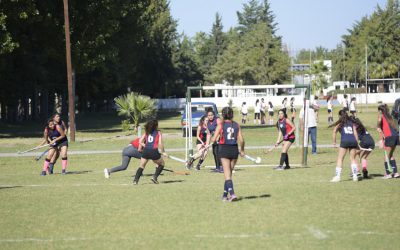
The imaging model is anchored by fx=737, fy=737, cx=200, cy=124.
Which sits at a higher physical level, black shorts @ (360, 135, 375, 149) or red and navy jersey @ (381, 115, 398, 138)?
red and navy jersey @ (381, 115, 398, 138)

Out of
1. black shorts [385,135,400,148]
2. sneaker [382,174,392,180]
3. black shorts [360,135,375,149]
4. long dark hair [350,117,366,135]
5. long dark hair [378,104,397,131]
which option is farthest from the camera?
black shorts [360,135,375,149]

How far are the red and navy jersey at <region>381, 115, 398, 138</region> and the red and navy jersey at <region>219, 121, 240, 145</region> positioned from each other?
5.40 metres

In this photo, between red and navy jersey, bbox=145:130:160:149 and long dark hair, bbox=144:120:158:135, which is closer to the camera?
long dark hair, bbox=144:120:158:135

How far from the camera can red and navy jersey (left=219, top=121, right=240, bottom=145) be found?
13.8 metres

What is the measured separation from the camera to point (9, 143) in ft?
126

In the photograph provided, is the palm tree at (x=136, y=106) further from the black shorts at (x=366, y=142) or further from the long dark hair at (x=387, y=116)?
the long dark hair at (x=387, y=116)

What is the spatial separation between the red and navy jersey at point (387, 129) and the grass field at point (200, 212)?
3.70ft

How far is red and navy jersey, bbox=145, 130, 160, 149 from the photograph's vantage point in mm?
17023

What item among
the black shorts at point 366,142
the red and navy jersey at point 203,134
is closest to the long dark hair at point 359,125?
the black shorts at point 366,142

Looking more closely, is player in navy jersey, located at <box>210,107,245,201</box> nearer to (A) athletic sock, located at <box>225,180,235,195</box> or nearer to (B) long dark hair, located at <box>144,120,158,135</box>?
(A) athletic sock, located at <box>225,180,235,195</box>

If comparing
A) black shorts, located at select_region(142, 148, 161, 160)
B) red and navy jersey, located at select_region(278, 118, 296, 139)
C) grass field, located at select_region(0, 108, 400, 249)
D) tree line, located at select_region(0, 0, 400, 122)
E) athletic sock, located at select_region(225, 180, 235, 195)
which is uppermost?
tree line, located at select_region(0, 0, 400, 122)

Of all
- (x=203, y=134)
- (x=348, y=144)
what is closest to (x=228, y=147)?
(x=348, y=144)

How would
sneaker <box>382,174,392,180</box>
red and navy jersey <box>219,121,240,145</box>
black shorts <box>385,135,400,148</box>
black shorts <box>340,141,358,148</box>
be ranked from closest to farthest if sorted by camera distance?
red and navy jersey <box>219,121,240,145</box> → black shorts <box>340,141,358,148</box> → black shorts <box>385,135,400,148</box> → sneaker <box>382,174,392,180</box>

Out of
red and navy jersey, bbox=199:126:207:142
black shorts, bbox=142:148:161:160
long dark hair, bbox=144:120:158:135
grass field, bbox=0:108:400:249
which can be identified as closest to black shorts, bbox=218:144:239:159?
grass field, bbox=0:108:400:249
